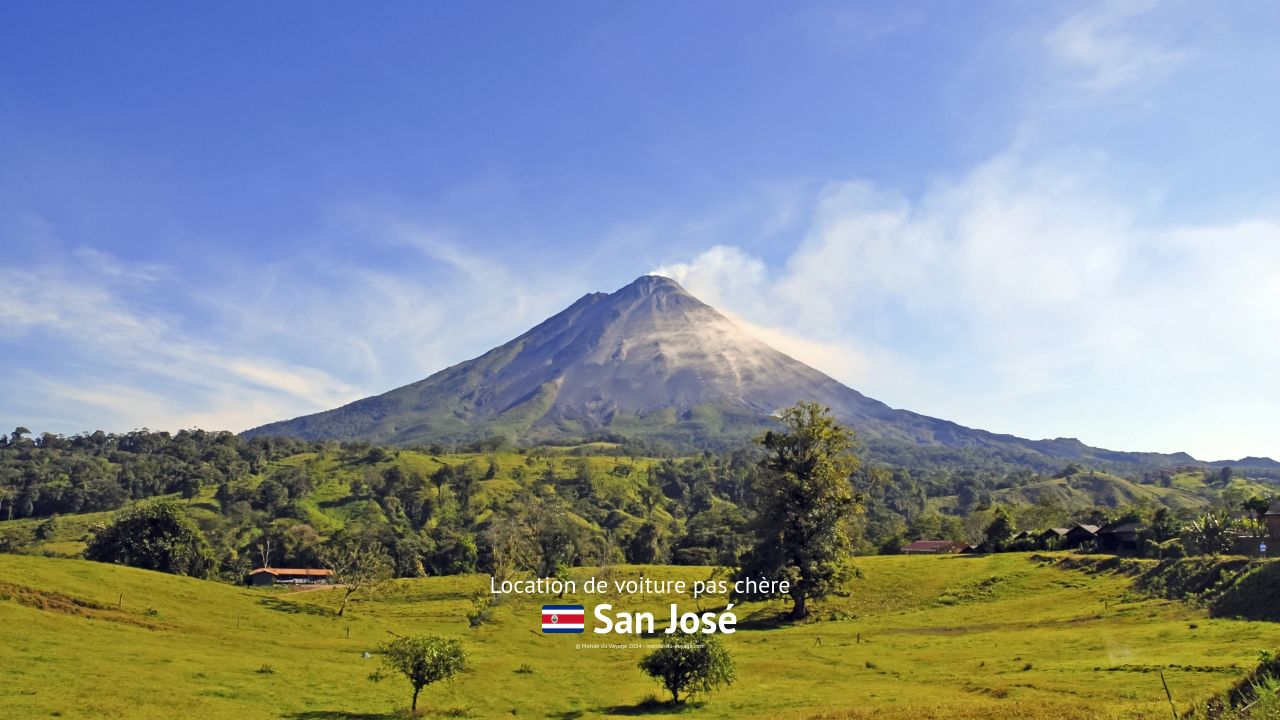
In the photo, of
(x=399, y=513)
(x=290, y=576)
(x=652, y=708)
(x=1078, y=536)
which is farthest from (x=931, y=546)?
(x=399, y=513)

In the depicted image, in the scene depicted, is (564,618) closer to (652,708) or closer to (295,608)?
(295,608)

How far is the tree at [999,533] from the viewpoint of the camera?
→ 307 ft

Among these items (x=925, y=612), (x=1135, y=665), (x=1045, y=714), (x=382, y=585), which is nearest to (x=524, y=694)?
(x=1045, y=714)

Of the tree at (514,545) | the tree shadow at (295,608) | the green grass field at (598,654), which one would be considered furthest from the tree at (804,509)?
the tree at (514,545)

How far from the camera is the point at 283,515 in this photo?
157125mm

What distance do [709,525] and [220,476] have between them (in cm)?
12262

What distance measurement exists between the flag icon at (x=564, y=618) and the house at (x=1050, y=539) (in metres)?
60.2

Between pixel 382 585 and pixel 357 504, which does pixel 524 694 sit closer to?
pixel 382 585

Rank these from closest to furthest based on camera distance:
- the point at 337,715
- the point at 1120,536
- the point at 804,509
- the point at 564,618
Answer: the point at 337,715 < the point at 804,509 < the point at 564,618 < the point at 1120,536

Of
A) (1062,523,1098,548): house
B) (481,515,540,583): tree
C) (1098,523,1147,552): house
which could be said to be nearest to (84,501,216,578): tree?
(481,515,540,583): tree

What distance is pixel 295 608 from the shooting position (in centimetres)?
5741

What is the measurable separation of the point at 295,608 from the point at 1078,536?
87.1m

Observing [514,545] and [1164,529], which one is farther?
[514,545]

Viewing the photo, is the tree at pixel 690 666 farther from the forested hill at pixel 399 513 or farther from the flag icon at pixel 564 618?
the forested hill at pixel 399 513
